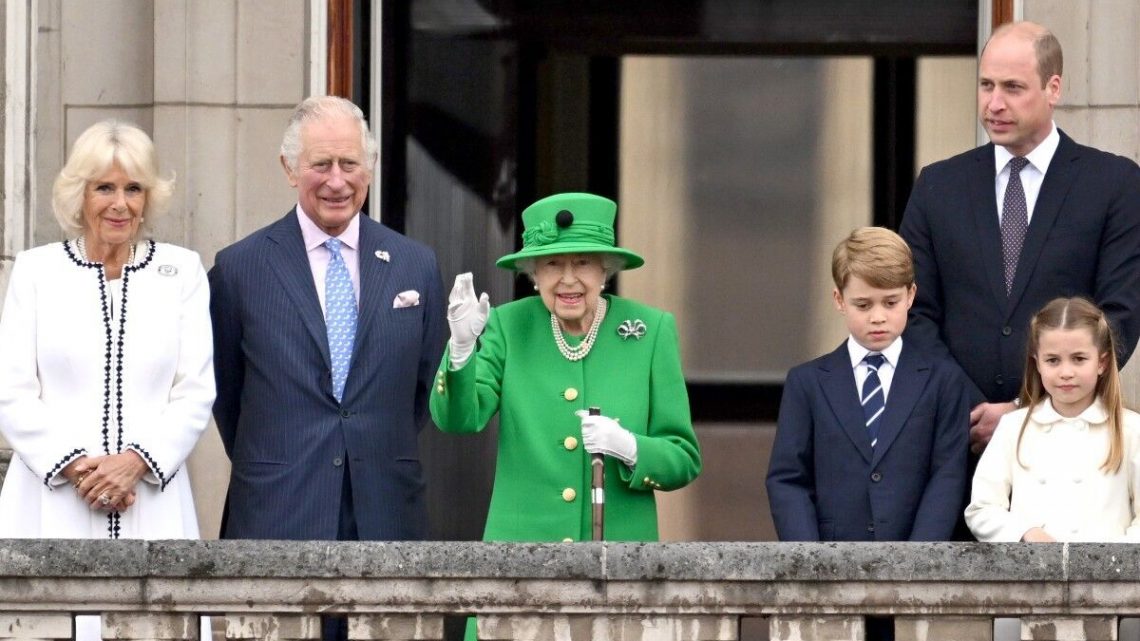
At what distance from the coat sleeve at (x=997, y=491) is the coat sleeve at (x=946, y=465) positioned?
6cm

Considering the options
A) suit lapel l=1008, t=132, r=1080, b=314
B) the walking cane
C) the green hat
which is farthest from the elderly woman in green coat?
suit lapel l=1008, t=132, r=1080, b=314

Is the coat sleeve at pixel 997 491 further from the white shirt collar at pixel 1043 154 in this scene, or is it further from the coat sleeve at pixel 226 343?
the coat sleeve at pixel 226 343

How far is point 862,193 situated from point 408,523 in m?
3.93

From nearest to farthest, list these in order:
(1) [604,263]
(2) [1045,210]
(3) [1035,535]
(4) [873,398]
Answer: (3) [1035,535], (4) [873,398], (1) [604,263], (2) [1045,210]

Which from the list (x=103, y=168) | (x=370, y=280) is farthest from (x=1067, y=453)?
(x=103, y=168)

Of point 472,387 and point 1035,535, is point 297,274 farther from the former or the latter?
point 1035,535

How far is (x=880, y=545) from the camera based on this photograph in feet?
18.7

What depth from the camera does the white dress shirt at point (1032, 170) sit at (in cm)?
677

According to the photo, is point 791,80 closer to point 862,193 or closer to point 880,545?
point 862,193

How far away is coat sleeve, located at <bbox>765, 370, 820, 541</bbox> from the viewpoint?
6.36 metres

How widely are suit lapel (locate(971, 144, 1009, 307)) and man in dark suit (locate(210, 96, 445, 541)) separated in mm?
1520

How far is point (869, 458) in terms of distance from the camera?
6.39m

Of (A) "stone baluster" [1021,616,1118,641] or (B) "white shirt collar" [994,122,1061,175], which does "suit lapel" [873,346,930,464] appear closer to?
(B) "white shirt collar" [994,122,1061,175]

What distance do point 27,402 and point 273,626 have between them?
3.39ft
